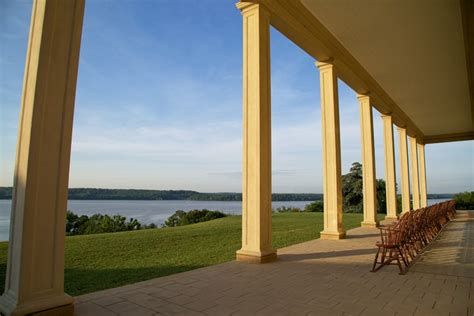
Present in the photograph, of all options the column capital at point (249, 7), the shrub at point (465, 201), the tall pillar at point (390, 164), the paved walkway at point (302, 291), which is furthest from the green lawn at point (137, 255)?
the shrub at point (465, 201)

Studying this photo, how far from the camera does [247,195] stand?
6.63 m

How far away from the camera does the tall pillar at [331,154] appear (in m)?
9.64

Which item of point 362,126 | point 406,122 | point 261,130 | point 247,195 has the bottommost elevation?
point 247,195

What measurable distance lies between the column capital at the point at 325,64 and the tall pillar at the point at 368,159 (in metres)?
3.73

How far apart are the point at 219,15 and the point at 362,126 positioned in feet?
25.2

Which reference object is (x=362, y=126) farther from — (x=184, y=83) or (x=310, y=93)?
(x=184, y=83)

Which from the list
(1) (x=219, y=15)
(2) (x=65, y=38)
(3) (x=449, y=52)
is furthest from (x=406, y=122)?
(2) (x=65, y=38)

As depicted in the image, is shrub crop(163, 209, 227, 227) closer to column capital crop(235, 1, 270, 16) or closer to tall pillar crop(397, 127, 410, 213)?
tall pillar crop(397, 127, 410, 213)

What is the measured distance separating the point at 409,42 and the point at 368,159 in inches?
194

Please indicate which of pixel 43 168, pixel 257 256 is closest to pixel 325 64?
pixel 257 256

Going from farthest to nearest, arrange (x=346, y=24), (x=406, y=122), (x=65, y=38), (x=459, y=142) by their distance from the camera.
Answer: (x=459, y=142), (x=406, y=122), (x=346, y=24), (x=65, y=38)

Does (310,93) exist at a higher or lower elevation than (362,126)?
higher

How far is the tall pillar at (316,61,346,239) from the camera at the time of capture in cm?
964

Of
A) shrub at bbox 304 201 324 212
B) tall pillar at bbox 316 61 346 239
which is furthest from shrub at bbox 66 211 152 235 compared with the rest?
shrub at bbox 304 201 324 212
